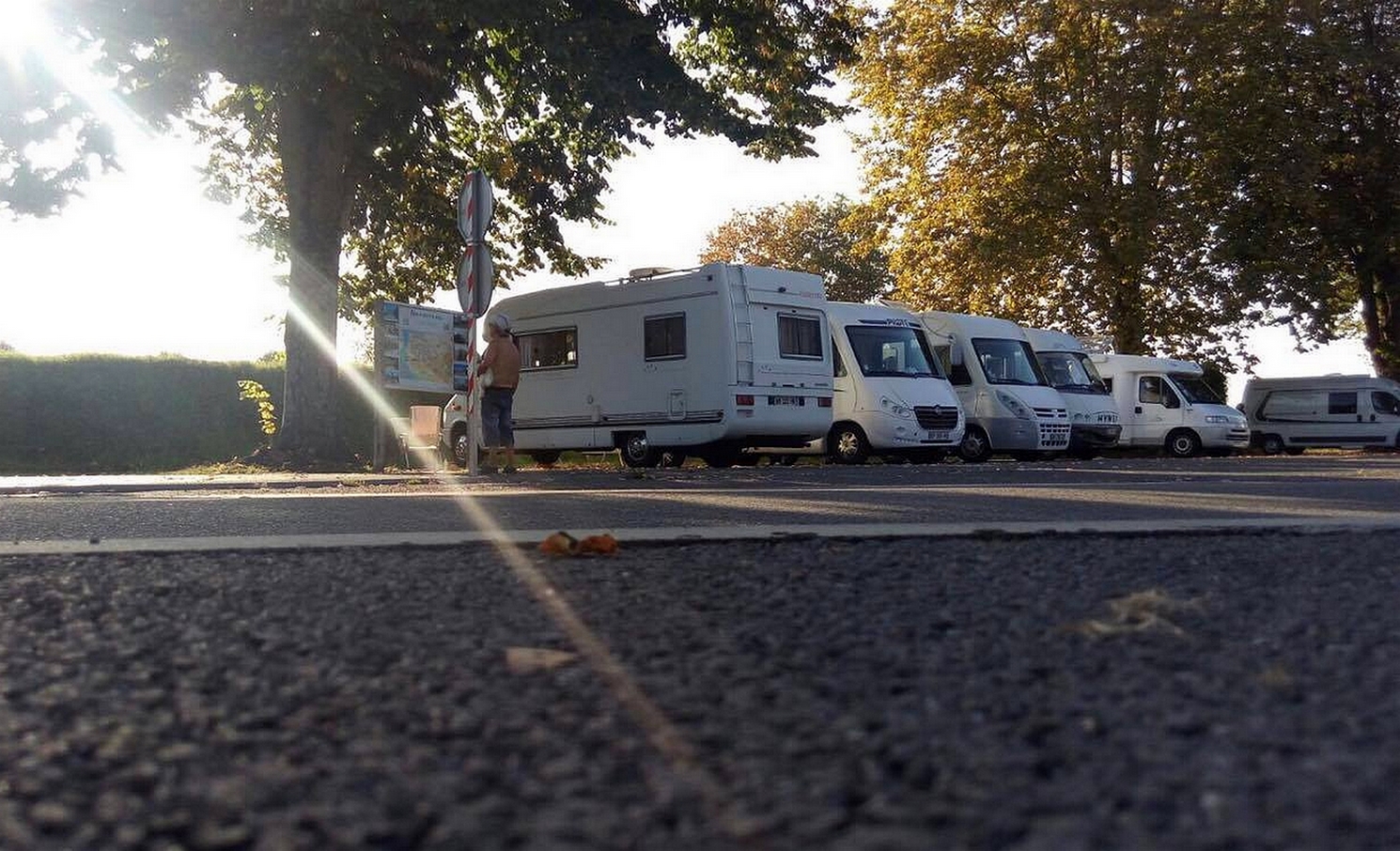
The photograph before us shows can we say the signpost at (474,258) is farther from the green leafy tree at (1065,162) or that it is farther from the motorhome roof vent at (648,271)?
the green leafy tree at (1065,162)

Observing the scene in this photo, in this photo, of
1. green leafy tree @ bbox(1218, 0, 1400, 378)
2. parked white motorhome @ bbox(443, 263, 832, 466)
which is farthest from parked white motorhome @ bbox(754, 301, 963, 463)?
green leafy tree @ bbox(1218, 0, 1400, 378)

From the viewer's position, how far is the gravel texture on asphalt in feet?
5.35

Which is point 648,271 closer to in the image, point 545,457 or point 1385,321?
point 545,457

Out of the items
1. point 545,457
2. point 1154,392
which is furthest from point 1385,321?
point 545,457

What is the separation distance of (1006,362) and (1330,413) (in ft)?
45.3

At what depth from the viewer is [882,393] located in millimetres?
18953

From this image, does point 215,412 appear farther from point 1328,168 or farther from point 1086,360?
point 1328,168

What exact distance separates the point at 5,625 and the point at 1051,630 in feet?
8.16

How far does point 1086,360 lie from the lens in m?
25.3

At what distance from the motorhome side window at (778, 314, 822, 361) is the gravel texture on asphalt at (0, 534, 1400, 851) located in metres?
13.8

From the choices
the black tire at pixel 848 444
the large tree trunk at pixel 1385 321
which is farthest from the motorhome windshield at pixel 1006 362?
the large tree trunk at pixel 1385 321

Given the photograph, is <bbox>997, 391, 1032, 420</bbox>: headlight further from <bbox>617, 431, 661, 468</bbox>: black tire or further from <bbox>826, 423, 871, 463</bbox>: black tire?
<bbox>617, 431, 661, 468</bbox>: black tire

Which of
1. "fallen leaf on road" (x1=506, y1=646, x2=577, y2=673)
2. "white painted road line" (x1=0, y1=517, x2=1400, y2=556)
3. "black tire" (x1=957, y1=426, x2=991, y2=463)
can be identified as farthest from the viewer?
"black tire" (x1=957, y1=426, x2=991, y2=463)

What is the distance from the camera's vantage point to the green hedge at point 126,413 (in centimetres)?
2323
